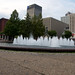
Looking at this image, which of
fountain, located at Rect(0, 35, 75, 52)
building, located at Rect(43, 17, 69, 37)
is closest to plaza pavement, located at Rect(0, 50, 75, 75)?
fountain, located at Rect(0, 35, 75, 52)

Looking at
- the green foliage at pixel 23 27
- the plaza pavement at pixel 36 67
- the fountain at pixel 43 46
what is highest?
the green foliage at pixel 23 27

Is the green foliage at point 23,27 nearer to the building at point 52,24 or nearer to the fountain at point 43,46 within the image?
the fountain at point 43,46

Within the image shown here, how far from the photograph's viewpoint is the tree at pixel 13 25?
39.5m

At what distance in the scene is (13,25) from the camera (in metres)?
39.5

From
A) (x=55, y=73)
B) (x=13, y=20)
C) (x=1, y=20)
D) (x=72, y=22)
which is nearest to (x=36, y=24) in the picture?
(x=13, y=20)

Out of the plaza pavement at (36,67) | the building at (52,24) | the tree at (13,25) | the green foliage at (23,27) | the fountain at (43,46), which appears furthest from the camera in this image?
the building at (52,24)

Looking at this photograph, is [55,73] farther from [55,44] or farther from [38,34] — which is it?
[38,34]

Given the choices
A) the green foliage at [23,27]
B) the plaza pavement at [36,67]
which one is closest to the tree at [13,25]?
the green foliage at [23,27]

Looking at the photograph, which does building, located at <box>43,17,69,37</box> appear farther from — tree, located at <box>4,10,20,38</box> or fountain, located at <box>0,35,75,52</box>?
fountain, located at <box>0,35,75,52</box>

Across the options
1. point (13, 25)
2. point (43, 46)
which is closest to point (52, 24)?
point (13, 25)

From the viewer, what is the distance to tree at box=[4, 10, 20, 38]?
39.5 m

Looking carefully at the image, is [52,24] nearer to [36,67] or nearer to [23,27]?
[23,27]

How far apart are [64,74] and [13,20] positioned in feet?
124

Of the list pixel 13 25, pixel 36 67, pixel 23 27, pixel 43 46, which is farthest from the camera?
pixel 13 25
